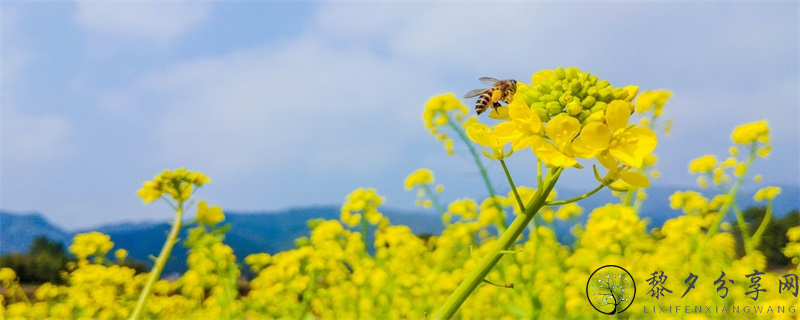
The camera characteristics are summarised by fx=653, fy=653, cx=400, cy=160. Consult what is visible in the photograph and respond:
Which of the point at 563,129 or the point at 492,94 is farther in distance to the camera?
the point at 492,94

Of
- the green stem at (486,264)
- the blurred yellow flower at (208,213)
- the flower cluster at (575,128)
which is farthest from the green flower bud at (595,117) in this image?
the blurred yellow flower at (208,213)

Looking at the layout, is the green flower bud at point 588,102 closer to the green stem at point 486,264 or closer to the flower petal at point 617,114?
the flower petal at point 617,114

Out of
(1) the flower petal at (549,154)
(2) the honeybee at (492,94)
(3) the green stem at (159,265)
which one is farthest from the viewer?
(2) the honeybee at (492,94)

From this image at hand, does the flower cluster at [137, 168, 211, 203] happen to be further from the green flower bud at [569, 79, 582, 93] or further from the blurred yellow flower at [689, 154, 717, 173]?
the blurred yellow flower at [689, 154, 717, 173]

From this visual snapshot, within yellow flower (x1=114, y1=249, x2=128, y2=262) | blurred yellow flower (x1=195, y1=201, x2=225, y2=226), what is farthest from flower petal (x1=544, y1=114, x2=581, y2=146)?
yellow flower (x1=114, y1=249, x2=128, y2=262)

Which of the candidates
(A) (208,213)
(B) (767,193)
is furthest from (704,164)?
(A) (208,213)

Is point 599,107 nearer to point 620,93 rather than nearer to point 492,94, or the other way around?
point 620,93
